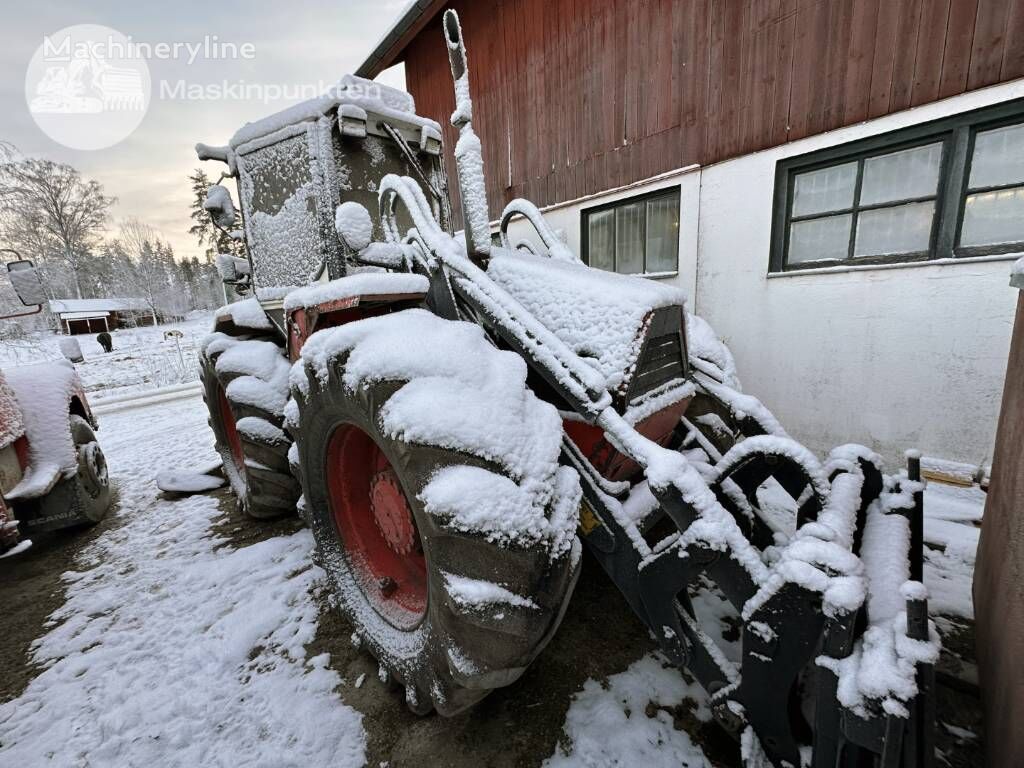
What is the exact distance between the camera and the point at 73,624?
7.28 feet

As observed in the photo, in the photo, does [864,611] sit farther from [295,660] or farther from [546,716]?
[295,660]

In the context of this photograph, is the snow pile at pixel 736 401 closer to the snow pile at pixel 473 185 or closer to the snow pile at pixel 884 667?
the snow pile at pixel 884 667

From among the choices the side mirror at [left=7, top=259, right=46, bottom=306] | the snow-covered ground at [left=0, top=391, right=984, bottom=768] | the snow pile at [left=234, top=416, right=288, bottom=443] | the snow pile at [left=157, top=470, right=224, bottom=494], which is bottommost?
the snow-covered ground at [left=0, top=391, right=984, bottom=768]

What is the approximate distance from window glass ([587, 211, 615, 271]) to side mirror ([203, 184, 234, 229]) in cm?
403

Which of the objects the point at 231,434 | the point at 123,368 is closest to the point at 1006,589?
the point at 231,434

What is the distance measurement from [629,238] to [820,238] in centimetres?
200

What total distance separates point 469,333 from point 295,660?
168 centimetres

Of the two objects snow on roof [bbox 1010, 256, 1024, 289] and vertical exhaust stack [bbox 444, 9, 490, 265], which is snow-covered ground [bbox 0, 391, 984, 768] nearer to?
snow on roof [bbox 1010, 256, 1024, 289]

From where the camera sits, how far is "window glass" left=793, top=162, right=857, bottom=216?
3.66m

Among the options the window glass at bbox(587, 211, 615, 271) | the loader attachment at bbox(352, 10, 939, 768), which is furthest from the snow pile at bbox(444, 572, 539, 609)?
the window glass at bbox(587, 211, 615, 271)

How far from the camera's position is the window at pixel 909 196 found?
3.02 meters

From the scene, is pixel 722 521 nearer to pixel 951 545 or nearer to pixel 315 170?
pixel 951 545

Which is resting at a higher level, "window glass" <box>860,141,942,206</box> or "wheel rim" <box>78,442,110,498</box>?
"window glass" <box>860,141,942,206</box>

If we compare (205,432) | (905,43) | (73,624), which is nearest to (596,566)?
(73,624)
